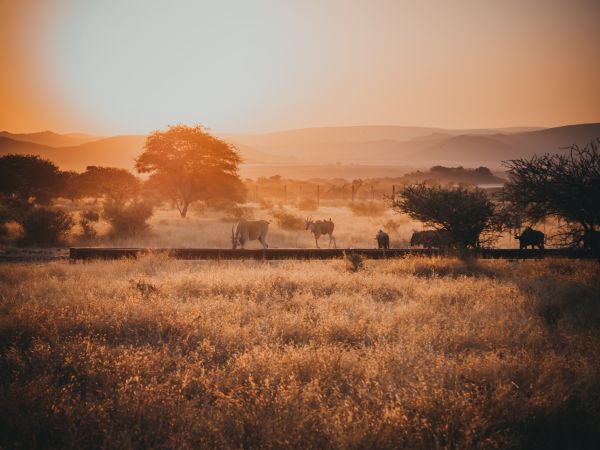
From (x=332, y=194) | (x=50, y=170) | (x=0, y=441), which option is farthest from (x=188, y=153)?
(x=332, y=194)

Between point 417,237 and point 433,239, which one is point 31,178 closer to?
point 417,237

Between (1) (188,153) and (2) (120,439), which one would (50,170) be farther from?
(2) (120,439)

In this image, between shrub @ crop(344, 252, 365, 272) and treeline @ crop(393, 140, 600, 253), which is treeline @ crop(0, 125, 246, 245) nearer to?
shrub @ crop(344, 252, 365, 272)

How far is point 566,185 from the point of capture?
8516 mm

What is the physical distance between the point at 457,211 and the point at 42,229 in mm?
17427

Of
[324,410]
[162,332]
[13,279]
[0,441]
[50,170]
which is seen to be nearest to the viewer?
[0,441]

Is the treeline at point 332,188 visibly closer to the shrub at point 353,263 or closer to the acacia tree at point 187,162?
the acacia tree at point 187,162

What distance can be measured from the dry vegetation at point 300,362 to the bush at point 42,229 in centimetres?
823

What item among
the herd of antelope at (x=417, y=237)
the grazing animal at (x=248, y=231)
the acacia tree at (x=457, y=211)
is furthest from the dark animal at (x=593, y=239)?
the grazing animal at (x=248, y=231)

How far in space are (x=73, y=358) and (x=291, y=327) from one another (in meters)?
2.96

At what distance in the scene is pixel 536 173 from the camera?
29.4ft

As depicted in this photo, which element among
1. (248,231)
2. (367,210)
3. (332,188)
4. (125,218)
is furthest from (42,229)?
(332,188)

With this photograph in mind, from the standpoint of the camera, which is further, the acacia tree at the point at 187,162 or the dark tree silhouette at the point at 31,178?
the dark tree silhouette at the point at 31,178

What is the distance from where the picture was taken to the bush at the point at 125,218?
60.3ft
